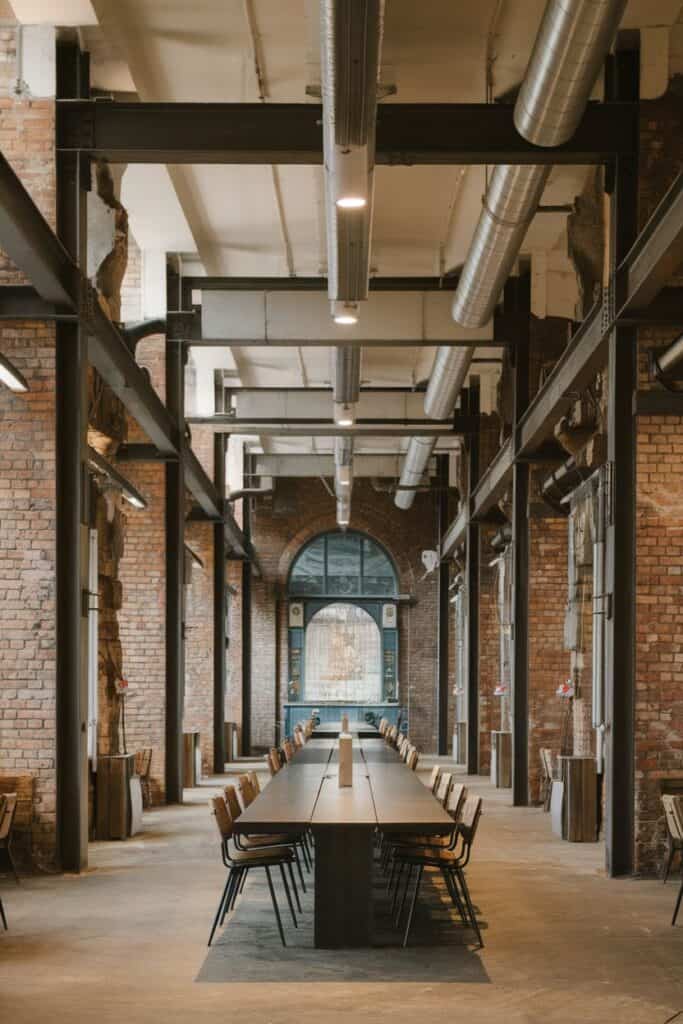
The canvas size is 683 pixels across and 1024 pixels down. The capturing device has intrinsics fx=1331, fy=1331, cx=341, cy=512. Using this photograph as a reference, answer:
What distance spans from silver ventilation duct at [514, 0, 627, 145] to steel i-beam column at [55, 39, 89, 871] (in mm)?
3381

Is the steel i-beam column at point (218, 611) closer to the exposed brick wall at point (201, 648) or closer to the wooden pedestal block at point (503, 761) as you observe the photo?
the exposed brick wall at point (201, 648)

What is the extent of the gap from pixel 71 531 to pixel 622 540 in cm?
407

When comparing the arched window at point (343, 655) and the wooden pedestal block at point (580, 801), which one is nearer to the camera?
the wooden pedestal block at point (580, 801)

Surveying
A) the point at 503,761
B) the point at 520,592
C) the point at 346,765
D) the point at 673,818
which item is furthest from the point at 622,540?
the point at 503,761

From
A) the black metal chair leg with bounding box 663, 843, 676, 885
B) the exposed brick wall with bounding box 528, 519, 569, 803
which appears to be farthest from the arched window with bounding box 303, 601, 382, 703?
the black metal chair leg with bounding box 663, 843, 676, 885

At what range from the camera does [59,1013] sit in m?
5.98

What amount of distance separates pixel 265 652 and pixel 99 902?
20.6m

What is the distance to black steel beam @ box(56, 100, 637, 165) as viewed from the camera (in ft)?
30.3

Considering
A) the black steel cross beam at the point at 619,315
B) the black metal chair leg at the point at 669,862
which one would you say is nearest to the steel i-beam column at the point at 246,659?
the black steel cross beam at the point at 619,315

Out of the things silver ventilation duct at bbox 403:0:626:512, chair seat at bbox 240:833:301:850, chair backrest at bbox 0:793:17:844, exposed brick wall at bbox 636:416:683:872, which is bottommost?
chair seat at bbox 240:833:301:850

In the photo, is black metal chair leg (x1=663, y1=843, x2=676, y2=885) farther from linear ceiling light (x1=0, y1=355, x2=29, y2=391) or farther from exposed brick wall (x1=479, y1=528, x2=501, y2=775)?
exposed brick wall (x1=479, y1=528, x2=501, y2=775)

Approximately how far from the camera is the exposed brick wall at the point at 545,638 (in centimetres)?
1546

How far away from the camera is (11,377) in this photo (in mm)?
8898

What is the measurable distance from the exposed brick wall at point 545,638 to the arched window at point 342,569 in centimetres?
1407
